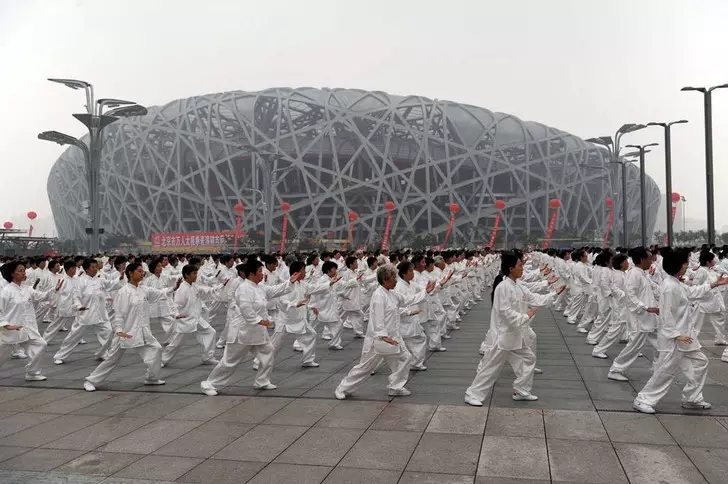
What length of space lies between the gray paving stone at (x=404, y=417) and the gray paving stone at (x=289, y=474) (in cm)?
115

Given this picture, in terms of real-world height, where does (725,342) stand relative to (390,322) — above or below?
below

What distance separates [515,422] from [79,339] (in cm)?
691

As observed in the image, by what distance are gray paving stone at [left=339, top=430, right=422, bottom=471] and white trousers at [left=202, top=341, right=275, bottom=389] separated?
2041 mm

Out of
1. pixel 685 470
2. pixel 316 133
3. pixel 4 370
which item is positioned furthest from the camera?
pixel 316 133

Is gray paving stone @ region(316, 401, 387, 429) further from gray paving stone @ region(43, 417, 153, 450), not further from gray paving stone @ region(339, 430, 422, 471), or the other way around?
gray paving stone @ region(43, 417, 153, 450)

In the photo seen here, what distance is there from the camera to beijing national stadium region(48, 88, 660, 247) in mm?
68500

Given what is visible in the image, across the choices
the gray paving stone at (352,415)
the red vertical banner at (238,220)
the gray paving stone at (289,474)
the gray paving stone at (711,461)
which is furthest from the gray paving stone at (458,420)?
the red vertical banner at (238,220)

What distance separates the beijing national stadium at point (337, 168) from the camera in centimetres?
6850

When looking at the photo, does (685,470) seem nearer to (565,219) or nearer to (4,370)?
(4,370)

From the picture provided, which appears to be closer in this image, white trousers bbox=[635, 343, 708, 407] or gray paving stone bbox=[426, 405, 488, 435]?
gray paving stone bbox=[426, 405, 488, 435]

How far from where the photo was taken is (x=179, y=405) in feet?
22.3

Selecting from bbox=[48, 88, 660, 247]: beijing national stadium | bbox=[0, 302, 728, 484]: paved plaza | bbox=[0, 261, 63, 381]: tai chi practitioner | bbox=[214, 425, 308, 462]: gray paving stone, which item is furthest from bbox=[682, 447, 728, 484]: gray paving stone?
bbox=[48, 88, 660, 247]: beijing national stadium

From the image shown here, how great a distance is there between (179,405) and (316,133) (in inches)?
2510

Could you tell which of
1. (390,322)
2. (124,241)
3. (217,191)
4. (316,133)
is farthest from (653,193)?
(390,322)
